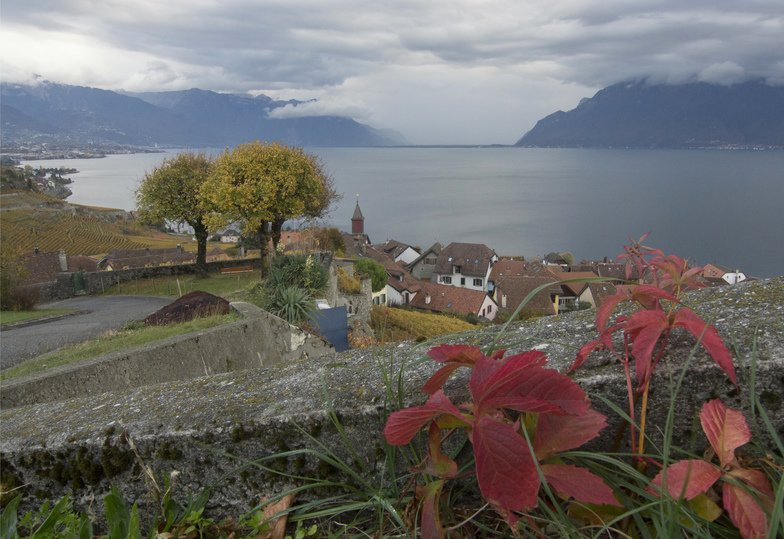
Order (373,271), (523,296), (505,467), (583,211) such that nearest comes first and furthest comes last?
(505,467) < (373,271) < (523,296) < (583,211)

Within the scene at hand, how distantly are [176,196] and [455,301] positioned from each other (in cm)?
2693

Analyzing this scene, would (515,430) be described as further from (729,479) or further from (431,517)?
(729,479)

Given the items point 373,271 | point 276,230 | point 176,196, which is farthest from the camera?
point 373,271

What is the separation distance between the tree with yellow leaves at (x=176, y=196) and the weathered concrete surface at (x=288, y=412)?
21.0m

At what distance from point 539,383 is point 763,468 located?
22.0 inches

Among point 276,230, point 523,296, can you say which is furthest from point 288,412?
point 523,296

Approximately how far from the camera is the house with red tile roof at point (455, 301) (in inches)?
1626

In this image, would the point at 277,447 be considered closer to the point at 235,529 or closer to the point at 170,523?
the point at 235,529

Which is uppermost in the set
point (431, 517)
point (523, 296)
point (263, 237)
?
point (431, 517)

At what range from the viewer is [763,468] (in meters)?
1.03

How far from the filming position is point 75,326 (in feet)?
39.7

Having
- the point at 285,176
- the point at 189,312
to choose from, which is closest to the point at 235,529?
the point at 189,312

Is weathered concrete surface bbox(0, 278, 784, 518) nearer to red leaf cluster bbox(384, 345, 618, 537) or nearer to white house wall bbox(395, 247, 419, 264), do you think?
red leaf cluster bbox(384, 345, 618, 537)

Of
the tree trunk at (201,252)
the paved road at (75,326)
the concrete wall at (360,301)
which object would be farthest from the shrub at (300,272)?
the tree trunk at (201,252)
